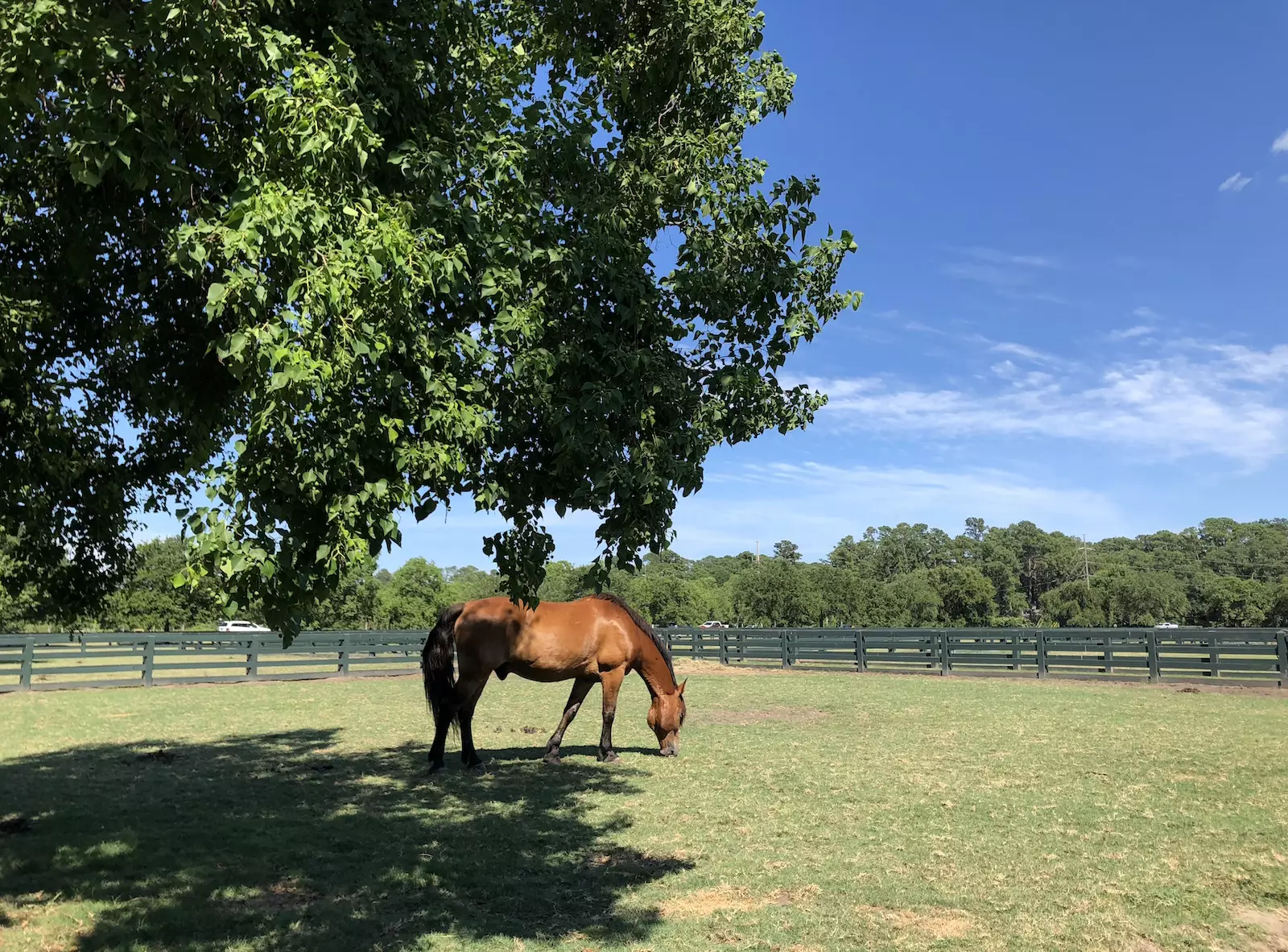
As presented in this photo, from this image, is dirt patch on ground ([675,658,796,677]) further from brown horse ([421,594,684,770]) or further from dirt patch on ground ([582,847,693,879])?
dirt patch on ground ([582,847,693,879])

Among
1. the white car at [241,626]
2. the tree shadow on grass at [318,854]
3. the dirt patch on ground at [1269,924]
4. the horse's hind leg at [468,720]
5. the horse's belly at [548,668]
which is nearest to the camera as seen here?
the dirt patch on ground at [1269,924]

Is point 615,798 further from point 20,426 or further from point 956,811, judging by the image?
point 20,426

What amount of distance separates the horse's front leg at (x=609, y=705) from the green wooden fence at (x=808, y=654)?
13358 mm

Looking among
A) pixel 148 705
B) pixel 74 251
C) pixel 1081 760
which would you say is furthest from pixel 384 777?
pixel 148 705

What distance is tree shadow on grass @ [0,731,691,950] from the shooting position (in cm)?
520

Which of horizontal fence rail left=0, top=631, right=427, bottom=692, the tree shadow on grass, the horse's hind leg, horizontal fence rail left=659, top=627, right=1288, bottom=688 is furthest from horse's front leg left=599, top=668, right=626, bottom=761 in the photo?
horizontal fence rail left=659, top=627, right=1288, bottom=688

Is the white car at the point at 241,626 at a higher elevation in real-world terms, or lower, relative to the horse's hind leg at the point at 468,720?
lower

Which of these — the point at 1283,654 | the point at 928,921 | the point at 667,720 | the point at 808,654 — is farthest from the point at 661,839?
the point at 808,654

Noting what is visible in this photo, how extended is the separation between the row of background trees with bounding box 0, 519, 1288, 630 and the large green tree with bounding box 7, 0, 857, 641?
1.71 feet

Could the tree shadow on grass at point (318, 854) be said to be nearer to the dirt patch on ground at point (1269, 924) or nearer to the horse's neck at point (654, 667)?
the horse's neck at point (654, 667)

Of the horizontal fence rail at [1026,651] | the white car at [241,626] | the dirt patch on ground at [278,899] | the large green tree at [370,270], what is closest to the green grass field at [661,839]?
the dirt patch on ground at [278,899]

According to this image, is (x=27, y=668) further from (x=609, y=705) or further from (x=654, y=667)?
(x=654, y=667)

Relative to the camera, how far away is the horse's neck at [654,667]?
11.1 meters

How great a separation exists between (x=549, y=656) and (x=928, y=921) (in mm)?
6308
